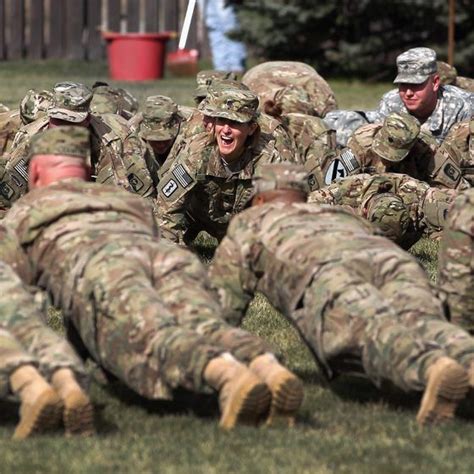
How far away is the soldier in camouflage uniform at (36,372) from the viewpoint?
22.8 ft

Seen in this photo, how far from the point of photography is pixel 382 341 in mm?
7332

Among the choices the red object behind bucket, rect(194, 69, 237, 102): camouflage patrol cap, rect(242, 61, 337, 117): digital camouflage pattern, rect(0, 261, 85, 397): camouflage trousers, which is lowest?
the red object behind bucket

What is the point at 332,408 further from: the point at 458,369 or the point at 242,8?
the point at 242,8

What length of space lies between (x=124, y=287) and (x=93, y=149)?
478 cm

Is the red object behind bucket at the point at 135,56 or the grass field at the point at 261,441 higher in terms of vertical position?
the grass field at the point at 261,441

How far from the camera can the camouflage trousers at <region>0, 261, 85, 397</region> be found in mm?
7145

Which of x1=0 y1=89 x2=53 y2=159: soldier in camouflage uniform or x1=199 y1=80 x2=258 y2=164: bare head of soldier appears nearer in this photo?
x1=199 y1=80 x2=258 y2=164: bare head of soldier

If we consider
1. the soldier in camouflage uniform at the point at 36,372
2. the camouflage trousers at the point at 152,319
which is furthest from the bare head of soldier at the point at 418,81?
the soldier in camouflage uniform at the point at 36,372

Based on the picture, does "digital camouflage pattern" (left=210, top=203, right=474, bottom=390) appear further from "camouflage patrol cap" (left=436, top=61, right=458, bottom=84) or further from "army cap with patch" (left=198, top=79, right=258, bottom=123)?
"camouflage patrol cap" (left=436, top=61, right=458, bottom=84)

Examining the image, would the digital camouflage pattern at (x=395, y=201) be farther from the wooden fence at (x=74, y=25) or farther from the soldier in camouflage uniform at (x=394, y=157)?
the wooden fence at (x=74, y=25)

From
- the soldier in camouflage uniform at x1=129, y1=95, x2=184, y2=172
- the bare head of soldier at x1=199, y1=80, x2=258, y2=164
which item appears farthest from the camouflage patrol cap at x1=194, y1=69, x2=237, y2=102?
the bare head of soldier at x1=199, y1=80, x2=258, y2=164

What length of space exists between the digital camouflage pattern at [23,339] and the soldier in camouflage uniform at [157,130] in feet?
17.7

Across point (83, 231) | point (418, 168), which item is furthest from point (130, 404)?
point (418, 168)

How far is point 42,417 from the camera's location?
6973 mm
